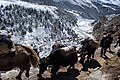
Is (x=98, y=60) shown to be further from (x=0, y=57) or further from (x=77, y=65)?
(x=0, y=57)

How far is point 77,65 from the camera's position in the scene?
16.6m

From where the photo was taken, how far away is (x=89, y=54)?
56.6 ft

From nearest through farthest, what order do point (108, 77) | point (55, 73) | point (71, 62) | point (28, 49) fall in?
1. point (108, 77)
2. point (28, 49)
3. point (55, 73)
4. point (71, 62)

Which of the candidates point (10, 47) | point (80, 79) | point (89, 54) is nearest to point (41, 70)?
point (80, 79)

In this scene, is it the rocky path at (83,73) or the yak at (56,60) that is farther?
the yak at (56,60)

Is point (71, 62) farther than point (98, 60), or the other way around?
point (98, 60)

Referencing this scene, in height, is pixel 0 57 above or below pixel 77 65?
above

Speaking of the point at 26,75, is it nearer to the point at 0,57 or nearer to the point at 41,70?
the point at 41,70

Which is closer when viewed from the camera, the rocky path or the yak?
the rocky path

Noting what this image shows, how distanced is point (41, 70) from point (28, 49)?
1.28 m

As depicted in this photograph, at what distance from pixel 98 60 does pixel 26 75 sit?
5859 mm

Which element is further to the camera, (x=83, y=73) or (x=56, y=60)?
(x=83, y=73)

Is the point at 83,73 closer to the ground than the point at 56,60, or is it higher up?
closer to the ground

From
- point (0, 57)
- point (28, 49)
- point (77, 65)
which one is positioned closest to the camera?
point (0, 57)
